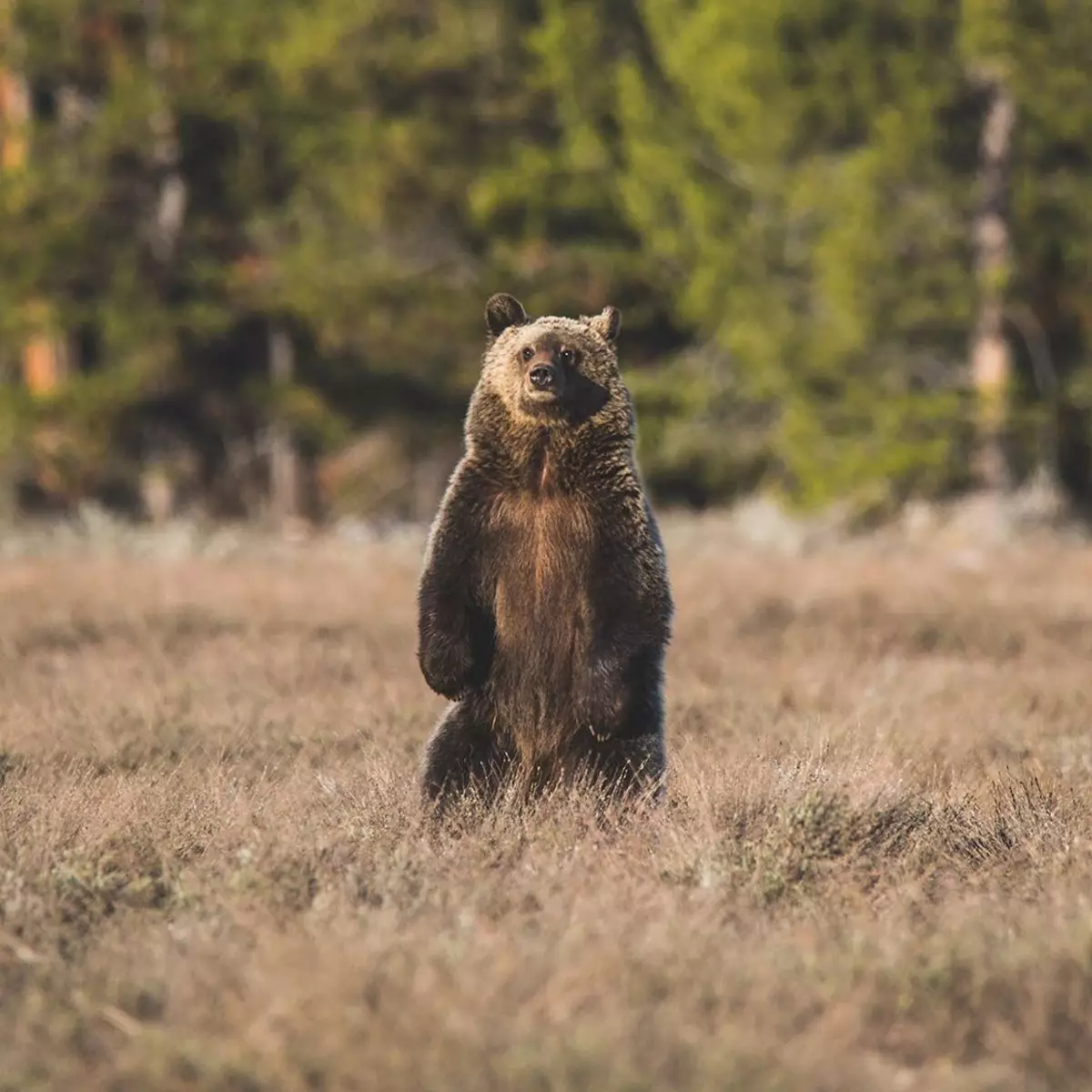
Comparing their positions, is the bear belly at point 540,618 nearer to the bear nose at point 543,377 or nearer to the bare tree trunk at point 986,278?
the bear nose at point 543,377

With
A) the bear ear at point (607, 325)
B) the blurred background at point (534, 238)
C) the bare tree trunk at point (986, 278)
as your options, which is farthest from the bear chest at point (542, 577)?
the bare tree trunk at point (986, 278)

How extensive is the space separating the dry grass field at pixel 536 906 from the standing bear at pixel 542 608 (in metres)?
Answer: 0.26

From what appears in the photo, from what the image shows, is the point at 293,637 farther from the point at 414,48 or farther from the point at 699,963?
the point at 414,48

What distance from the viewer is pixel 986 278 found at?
17156mm

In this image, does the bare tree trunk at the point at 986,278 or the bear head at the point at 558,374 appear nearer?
the bear head at the point at 558,374

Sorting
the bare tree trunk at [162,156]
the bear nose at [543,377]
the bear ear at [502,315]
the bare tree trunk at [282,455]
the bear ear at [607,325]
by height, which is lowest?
the bare tree trunk at [282,455]

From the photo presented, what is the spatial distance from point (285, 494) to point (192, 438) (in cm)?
128

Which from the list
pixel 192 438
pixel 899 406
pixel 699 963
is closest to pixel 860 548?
Result: pixel 899 406

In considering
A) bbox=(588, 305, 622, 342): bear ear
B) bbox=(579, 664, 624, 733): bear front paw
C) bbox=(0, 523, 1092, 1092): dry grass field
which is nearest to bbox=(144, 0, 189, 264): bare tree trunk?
bbox=(0, 523, 1092, 1092): dry grass field

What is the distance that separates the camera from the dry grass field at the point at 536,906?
3289 millimetres

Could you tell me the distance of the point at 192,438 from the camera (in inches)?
849

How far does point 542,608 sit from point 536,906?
128 centimetres

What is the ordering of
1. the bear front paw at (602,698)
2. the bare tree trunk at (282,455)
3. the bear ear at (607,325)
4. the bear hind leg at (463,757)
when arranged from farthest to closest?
the bare tree trunk at (282,455)
the bear ear at (607,325)
the bear hind leg at (463,757)
the bear front paw at (602,698)

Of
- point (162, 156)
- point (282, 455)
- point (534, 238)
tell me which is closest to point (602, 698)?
point (534, 238)
